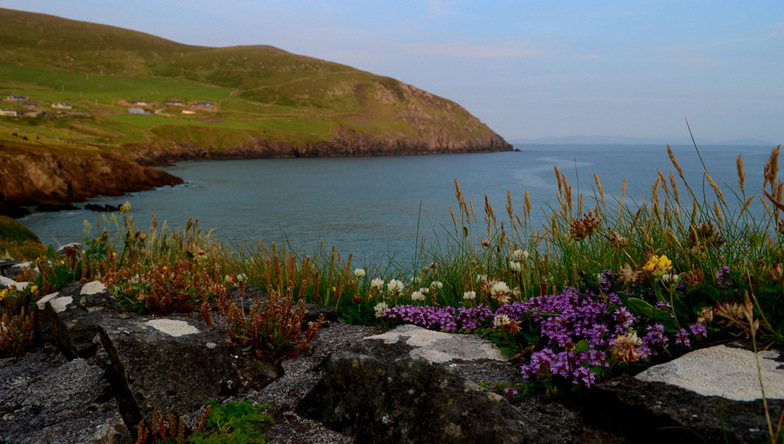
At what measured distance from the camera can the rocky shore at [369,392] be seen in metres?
2.53

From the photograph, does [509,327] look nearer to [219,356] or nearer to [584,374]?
[584,374]

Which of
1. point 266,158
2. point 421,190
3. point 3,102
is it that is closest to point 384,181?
point 421,190

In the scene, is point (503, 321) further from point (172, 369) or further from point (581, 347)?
point (172, 369)

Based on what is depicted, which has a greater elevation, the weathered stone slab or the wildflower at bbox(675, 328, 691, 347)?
the wildflower at bbox(675, 328, 691, 347)

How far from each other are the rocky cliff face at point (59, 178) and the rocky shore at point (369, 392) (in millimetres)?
45544

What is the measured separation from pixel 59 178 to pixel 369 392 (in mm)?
55605

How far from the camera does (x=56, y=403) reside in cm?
381

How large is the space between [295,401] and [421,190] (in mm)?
73559

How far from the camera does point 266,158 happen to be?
13525cm

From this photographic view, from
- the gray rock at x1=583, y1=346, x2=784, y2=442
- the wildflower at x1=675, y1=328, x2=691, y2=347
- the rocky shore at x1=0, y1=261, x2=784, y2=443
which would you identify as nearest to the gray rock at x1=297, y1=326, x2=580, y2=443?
the rocky shore at x1=0, y1=261, x2=784, y2=443

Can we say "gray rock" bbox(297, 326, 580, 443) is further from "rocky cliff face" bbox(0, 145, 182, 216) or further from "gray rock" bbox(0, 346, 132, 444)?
"rocky cliff face" bbox(0, 145, 182, 216)

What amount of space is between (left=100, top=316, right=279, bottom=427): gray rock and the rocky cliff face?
151 feet

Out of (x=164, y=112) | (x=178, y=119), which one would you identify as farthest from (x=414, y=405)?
(x=164, y=112)

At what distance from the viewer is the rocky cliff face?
4184 centimetres
